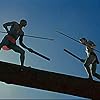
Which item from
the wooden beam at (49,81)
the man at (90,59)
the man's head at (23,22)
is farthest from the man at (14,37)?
the man at (90,59)

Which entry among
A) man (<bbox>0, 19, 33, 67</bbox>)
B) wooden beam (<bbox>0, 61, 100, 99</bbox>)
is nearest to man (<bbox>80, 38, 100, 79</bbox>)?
wooden beam (<bbox>0, 61, 100, 99</bbox>)

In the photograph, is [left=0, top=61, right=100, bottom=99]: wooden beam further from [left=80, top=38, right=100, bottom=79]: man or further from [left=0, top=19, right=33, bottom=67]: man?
[left=80, top=38, right=100, bottom=79]: man

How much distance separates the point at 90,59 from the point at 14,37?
2.69m

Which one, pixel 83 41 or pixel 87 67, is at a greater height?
pixel 83 41

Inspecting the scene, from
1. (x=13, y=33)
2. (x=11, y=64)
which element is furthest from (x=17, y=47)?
(x=11, y=64)

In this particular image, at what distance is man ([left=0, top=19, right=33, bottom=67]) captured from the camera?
1005 centimetres

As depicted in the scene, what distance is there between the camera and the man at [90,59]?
11141mm

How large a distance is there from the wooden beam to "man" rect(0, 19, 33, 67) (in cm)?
101

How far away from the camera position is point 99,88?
985 centimetres

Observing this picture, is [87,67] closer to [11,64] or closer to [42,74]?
[42,74]

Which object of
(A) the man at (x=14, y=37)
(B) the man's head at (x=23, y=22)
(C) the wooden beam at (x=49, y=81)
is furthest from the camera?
(B) the man's head at (x=23, y=22)

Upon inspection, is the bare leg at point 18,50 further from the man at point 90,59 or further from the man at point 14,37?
the man at point 90,59

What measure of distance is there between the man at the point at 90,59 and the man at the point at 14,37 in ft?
6.62

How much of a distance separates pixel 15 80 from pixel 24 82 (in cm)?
24
